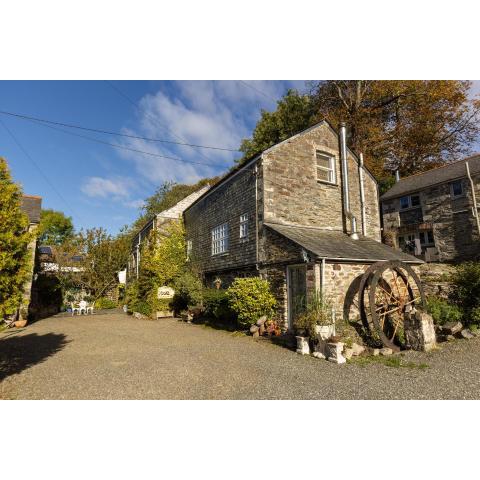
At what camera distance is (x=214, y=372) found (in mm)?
6477

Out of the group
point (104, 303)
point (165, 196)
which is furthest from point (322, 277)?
point (165, 196)

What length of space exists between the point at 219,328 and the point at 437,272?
9599 millimetres

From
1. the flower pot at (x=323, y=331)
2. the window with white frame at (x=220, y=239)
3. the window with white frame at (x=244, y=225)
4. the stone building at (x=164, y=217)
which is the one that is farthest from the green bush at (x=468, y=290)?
the stone building at (x=164, y=217)

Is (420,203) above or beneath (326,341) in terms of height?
above

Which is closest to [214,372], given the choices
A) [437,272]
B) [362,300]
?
[362,300]

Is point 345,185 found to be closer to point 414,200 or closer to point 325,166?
point 325,166

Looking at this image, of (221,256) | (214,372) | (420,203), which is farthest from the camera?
(420,203)

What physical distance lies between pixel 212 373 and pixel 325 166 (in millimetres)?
11006

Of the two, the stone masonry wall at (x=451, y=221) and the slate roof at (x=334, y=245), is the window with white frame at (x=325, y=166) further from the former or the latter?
the stone masonry wall at (x=451, y=221)

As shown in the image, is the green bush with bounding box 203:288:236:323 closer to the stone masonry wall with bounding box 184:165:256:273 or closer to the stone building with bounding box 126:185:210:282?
the stone masonry wall with bounding box 184:165:256:273

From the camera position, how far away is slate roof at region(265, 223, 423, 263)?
956 cm

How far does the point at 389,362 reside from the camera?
7.14 metres

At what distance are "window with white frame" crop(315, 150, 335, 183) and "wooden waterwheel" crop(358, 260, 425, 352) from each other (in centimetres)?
526

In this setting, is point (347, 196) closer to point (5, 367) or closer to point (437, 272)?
point (437, 272)
